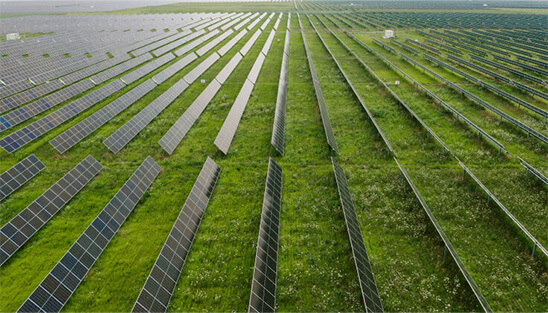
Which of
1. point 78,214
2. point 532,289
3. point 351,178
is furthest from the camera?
point 351,178

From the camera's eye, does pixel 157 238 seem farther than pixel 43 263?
Yes

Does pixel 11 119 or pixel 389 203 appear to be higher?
pixel 11 119

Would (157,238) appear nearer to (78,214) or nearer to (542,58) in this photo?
(78,214)

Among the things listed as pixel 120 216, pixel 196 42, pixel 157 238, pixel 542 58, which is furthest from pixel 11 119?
pixel 542 58

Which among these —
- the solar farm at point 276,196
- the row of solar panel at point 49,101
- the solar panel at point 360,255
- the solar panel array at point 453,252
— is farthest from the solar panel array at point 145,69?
the solar panel array at point 453,252

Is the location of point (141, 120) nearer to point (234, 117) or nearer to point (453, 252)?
point (234, 117)

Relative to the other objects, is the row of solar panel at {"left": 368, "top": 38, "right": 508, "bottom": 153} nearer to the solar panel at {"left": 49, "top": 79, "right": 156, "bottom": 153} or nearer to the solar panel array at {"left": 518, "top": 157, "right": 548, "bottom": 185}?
the solar panel array at {"left": 518, "top": 157, "right": 548, "bottom": 185}
